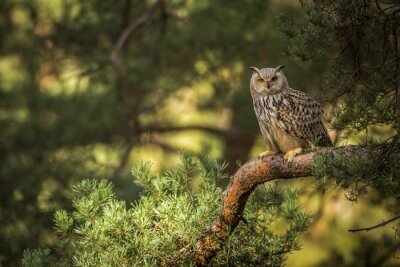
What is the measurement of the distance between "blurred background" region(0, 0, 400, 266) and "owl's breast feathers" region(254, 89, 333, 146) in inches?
108

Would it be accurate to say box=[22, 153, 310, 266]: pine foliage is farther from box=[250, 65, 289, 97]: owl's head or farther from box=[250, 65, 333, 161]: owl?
box=[250, 65, 289, 97]: owl's head

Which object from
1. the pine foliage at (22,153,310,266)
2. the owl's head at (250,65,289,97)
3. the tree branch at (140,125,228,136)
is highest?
the owl's head at (250,65,289,97)

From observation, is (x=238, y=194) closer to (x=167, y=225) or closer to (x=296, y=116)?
Result: (x=167, y=225)

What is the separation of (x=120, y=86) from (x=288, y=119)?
175 inches

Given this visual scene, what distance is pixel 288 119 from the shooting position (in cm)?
468

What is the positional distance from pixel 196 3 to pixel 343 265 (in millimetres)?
4613

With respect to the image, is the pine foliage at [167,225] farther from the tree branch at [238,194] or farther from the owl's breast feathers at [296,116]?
the owl's breast feathers at [296,116]

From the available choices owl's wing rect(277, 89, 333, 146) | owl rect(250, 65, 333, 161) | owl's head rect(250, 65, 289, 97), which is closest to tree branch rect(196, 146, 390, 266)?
owl rect(250, 65, 333, 161)

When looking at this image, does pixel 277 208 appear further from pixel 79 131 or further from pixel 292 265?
pixel 79 131

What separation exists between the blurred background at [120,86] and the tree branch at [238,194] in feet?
12.4

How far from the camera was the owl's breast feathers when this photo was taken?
4641mm

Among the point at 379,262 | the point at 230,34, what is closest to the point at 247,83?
the point at 230,34

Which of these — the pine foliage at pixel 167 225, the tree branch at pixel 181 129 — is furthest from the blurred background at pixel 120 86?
the pine foliage at pixel 167 225

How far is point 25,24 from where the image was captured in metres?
10.1
